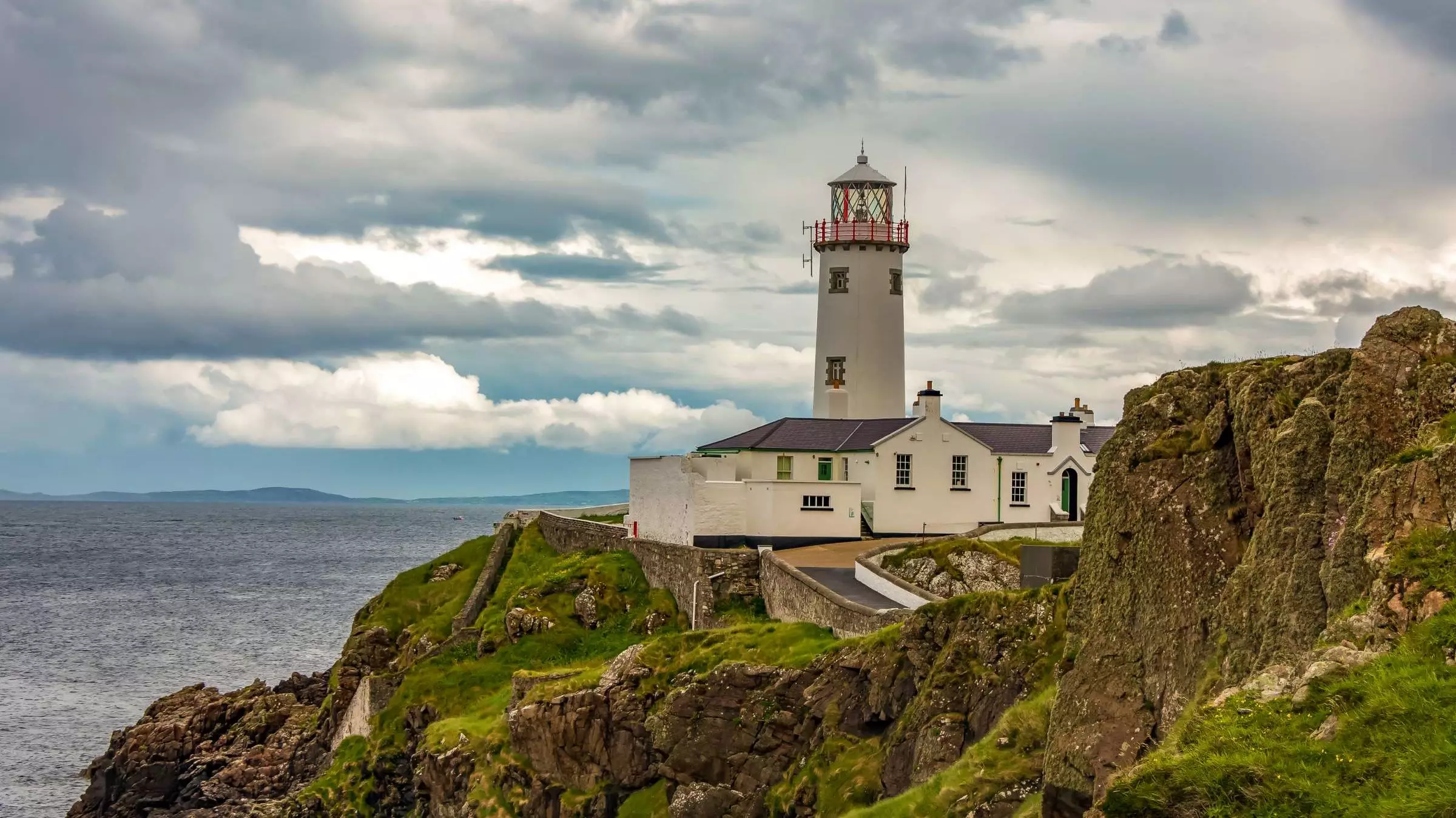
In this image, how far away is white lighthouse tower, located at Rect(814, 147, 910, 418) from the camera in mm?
62125

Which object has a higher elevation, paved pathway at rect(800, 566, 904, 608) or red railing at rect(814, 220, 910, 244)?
red railing at rect(814, 220, 910, 244)

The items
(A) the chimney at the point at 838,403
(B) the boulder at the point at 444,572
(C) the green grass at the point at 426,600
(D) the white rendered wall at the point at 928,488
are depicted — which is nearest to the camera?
(D) the white rendered wall at the point at 928,488

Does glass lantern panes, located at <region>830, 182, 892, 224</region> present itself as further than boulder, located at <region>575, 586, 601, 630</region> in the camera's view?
Yes

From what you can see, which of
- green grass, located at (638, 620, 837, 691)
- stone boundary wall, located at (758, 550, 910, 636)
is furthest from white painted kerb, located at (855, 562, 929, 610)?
green grass, located at (638, 620, 837, 691)

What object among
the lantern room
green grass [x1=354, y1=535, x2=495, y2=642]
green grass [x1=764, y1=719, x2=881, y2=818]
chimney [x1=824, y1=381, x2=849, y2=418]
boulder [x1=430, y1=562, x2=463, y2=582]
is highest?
the lantern room

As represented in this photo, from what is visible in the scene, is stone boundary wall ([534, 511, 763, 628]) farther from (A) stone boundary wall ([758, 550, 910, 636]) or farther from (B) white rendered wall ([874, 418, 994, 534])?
(B) white rendered wall ([874, 418, 994, 534])

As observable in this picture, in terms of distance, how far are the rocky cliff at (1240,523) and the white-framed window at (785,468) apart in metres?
33.8

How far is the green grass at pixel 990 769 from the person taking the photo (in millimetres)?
21344

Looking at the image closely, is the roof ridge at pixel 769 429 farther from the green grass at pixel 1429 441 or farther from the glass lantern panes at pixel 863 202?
the green grass at pixel 1429 441

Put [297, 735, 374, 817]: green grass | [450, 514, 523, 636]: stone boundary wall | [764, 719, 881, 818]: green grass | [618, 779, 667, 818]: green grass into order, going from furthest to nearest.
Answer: [450, 514, 523, 636]: stone boundary wall, [297, 735, 374, 817]: green grass, [618, 779, 667, 818]: green grass, [764, 719, 881, 818]: green grass

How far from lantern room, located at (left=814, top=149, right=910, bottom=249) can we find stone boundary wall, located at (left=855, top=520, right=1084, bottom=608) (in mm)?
14569

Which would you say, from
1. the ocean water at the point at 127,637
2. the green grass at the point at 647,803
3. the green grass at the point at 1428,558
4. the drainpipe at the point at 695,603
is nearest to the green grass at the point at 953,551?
the drainpipe at the point at 695,603

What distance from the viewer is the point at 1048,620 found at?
25922mm

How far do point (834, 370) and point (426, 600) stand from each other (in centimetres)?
1822
